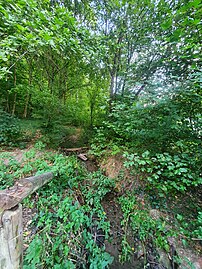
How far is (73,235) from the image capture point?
1.73m

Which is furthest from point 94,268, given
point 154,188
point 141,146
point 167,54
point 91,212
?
point 167,54

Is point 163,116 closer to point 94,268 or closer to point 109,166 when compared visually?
point 109,166

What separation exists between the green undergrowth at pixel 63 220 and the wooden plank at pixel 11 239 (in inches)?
26.7

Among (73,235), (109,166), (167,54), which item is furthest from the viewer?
(109,166)

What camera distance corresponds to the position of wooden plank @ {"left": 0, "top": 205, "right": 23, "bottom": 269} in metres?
0.79

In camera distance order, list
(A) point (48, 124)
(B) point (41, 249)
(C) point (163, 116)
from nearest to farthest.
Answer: (B) point (41, 249) → (C) point (163, 116) → (A) point (48, 124)

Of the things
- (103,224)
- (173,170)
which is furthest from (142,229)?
(173,170)

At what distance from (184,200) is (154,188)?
59cm

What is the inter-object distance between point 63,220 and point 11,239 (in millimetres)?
1213

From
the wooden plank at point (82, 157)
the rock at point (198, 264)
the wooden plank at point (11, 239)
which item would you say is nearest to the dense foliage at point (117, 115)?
the rock at point (198, 264)

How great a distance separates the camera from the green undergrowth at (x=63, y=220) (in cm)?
148

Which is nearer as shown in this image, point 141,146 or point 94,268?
point 94,268

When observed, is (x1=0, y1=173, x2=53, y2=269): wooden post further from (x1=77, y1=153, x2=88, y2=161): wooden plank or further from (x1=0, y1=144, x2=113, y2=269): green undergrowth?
(x1=77, y1=153, x2=88, y2=161): wooden plank

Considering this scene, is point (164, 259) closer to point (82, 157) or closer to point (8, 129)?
point (82, 157)
